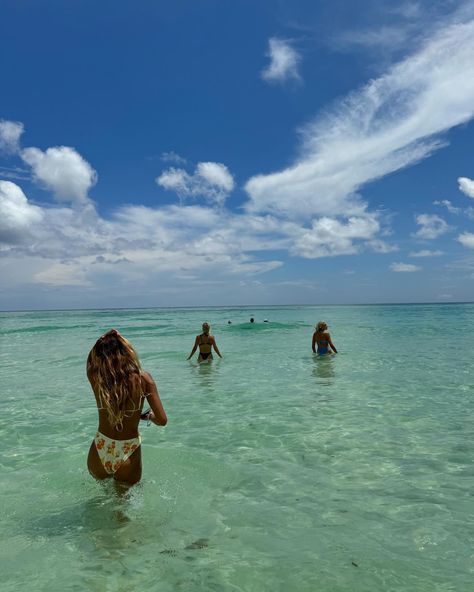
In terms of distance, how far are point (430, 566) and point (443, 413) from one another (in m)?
5.31

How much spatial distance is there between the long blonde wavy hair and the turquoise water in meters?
1.25

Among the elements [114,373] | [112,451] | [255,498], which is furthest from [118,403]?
[255,498]

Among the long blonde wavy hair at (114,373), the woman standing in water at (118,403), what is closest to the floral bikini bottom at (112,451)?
the woman standing in water at (118,403)

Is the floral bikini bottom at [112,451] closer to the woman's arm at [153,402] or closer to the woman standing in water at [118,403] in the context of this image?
the woman standing in water at [118,403]

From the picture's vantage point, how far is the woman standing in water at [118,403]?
4.38 metres

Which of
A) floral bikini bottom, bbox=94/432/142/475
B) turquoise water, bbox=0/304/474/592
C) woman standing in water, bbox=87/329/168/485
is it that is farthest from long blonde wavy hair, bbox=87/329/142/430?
turquoise water, bbox=0/304/474/592

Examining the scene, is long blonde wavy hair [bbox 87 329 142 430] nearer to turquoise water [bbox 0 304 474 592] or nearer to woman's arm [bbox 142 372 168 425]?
woman's arm [bbox 142 372 168 425]

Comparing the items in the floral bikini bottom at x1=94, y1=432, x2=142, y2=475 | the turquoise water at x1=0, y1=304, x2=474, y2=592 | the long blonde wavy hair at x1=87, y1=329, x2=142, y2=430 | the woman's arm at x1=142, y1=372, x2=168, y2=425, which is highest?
the long blonde wavy hair at x1=87, y1=329, x2=142, y2=430

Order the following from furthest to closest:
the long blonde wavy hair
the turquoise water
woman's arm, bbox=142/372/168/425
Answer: woman's arm, bbox=142/372/168/425, the long blonde wavy hair, the turquoise water

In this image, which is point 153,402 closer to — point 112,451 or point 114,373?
point 114,373

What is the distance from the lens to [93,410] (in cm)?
956

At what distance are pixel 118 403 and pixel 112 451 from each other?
0.62 meters

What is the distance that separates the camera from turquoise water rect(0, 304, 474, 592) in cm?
364

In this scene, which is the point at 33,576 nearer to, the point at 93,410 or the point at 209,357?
the point at 93,410
